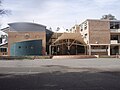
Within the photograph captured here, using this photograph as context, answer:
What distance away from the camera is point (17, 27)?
6228 cm

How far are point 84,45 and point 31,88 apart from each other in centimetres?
4750

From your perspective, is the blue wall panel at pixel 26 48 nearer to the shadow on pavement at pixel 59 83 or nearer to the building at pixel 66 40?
the building at pixel 66 40

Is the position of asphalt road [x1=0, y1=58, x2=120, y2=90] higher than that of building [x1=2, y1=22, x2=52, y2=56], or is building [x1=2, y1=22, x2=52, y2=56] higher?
building [x1=2, y1=22, x2=52, y2=56]

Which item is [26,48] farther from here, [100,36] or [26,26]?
[100,36]

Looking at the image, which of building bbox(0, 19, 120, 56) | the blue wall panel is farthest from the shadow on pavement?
building bbox(0, 19, 120, 56)

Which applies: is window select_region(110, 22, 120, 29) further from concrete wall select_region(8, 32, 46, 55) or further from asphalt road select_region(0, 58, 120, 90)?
asphalt road select_region(0, 58, 120, 90)

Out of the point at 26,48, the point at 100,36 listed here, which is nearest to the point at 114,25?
the point at 100,36

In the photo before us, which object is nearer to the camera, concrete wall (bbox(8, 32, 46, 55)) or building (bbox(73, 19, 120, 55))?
building (bbox(73, 19, 120, 55))

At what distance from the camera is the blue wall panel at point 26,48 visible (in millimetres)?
57500

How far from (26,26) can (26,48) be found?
25.5 feet

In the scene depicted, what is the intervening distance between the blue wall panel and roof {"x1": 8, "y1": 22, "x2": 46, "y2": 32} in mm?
5221

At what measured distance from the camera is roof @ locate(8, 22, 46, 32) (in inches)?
2447

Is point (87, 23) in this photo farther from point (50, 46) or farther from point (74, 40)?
point (50, 46)

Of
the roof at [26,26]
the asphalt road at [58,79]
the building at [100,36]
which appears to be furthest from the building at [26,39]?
the asphalt road at [58,79]
